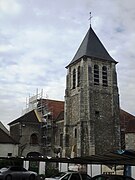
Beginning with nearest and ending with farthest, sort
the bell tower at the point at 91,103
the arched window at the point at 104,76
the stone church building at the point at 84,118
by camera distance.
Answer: the bell tower at the point at 91,103
the stone church building at the point at 84,118
the arched window at the point at 104,76

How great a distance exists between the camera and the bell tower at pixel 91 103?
3978cm

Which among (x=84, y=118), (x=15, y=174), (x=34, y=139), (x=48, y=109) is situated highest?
(x=48, y=109)

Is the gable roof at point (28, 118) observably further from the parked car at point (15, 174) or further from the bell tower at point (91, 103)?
the parked car at point (15, 174)

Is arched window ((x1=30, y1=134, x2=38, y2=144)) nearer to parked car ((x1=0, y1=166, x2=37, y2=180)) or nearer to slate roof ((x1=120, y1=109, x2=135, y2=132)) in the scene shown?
slate roof ((x1=120, y1=109, x2=135, y2=132))

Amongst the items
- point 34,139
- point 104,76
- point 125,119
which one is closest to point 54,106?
point 34,139

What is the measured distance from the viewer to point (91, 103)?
4119cm

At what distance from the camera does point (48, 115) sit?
47.7 m

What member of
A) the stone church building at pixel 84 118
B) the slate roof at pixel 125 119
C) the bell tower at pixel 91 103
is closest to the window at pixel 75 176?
the stone church building at pixel 84 118

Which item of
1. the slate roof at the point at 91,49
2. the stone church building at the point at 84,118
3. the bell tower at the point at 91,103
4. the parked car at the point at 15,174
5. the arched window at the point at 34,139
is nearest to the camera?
the parked car at the point at 15,174

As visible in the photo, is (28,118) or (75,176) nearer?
(75,176)

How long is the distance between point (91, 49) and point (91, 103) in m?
8.07

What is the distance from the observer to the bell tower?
3978 centimetres

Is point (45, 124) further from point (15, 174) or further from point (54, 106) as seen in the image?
point (15, 174)

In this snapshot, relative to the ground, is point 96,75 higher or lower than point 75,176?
higher
